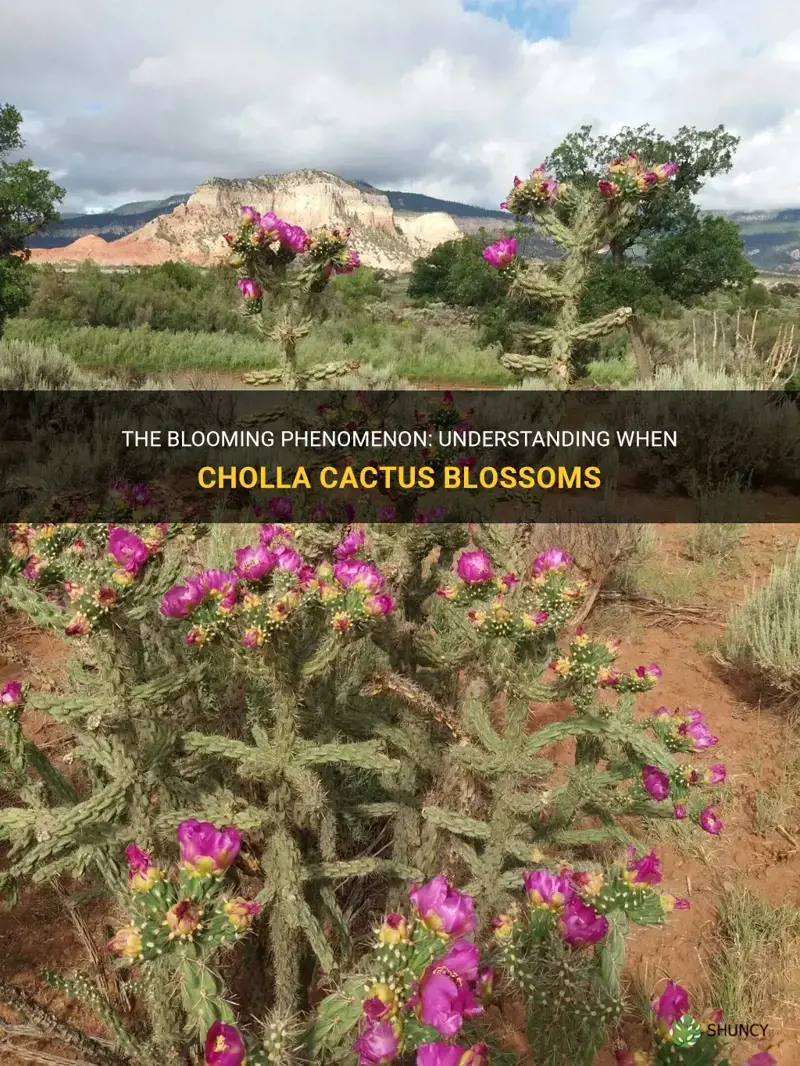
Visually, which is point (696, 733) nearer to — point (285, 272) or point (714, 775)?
point (714, 775)

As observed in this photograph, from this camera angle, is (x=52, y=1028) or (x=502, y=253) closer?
(x=52, y=1028)

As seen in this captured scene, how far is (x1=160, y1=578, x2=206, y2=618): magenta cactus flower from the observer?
5.14 feet

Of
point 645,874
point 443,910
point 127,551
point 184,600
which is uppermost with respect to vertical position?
point 127,551

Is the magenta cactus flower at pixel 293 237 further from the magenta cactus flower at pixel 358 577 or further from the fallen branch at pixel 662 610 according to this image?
the fallen branch at pixel 662 610

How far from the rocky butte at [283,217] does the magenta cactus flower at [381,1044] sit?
249 ft

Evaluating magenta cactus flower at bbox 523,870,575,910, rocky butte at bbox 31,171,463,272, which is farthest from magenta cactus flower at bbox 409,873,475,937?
rocky butte at bbox 31,171,463,272

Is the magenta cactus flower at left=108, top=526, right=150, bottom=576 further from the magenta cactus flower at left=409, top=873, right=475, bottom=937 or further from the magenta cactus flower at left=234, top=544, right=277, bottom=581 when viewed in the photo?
the magenta cactus flower at left=409, top=873, right=475, bottom=937

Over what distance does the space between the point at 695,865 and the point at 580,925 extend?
1.88m

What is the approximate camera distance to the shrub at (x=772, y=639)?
3.56m

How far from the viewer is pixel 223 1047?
38.1 inches

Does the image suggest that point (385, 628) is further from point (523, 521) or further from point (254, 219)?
point (254, 219)

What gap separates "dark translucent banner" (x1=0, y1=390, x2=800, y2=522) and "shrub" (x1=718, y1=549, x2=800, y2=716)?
125 centimetres

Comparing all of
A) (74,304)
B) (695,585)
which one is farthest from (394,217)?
(695,585)

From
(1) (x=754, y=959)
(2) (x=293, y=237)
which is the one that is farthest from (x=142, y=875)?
(2) (x=293, y=237)
